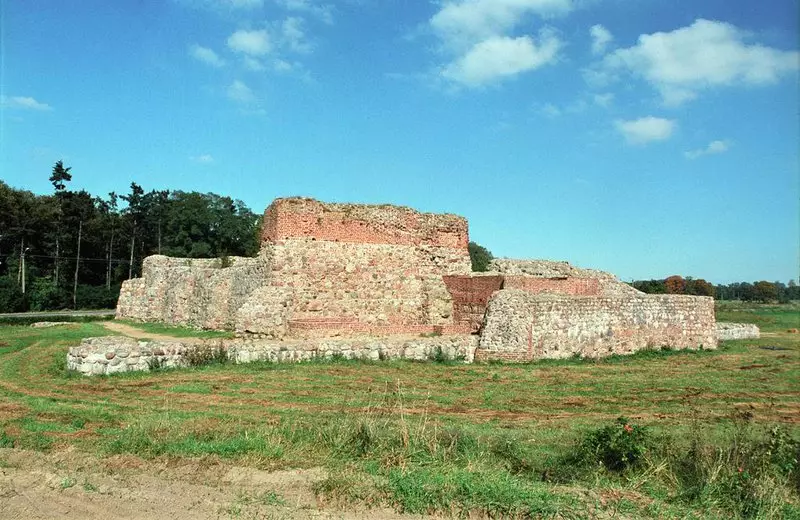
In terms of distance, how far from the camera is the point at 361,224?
62.9ft

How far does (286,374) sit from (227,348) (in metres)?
2.20

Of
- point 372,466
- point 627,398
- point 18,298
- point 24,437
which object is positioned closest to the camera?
point 372,466

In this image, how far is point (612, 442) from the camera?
22.4ft

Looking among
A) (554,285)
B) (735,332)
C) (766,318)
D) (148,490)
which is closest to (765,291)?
(766,318)

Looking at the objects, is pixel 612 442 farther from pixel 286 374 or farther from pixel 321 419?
pixel 286 374

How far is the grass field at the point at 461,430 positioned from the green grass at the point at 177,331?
628 cm

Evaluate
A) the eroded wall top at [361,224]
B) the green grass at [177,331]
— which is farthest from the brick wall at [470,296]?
the green grass at [177,331]

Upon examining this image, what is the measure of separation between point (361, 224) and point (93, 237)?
149 ft

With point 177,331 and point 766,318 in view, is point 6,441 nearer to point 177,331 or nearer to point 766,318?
point 177,331

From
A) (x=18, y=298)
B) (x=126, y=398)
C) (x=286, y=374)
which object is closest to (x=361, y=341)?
(x=286, y=374)

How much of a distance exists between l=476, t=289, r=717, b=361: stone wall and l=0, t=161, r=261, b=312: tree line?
37.6 meters

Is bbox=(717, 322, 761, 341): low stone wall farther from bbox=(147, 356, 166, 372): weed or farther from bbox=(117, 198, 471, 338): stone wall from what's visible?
bbox=(147, 356, 166, 372): weed

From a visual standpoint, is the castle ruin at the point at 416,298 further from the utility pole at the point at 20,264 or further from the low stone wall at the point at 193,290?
the utility pole at the point at 20,264

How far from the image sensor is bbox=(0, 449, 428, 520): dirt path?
17.4 feet
